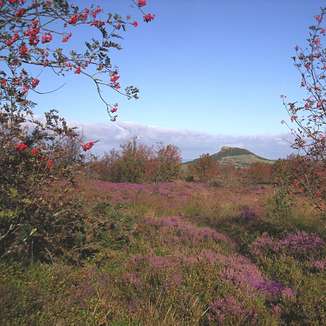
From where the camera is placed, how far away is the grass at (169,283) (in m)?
4.36

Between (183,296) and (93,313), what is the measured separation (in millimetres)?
1405

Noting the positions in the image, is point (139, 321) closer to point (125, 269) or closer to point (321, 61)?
point (125, 269)

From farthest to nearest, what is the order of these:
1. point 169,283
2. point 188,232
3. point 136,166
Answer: point 136,166 < point 188,232 < point 169,283

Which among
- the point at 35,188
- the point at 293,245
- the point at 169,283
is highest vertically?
the point at 35,188

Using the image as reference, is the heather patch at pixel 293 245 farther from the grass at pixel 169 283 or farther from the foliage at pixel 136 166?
the foliage at pixel 136 166

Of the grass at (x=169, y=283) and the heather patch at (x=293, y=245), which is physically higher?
the heather patch at (x=293, y=245)

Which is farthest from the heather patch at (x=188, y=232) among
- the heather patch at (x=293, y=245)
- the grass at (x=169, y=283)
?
the heather patch at (x=293, y=245)

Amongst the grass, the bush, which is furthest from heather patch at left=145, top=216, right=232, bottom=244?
the bush

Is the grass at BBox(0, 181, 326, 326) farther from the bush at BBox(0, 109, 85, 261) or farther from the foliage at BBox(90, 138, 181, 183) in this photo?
the foliage at BBox(90, 138, 181, 183)

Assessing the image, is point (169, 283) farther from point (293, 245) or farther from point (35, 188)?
point (293, 245)

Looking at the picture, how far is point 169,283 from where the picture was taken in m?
5.49

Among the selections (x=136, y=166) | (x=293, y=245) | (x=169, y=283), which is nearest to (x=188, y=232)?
(x=293, y=245)

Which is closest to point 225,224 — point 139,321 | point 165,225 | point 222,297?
point 165,225

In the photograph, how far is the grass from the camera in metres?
4.36
